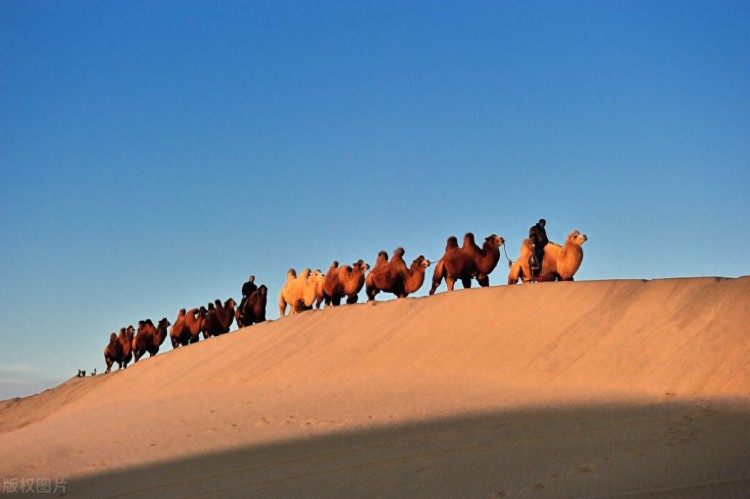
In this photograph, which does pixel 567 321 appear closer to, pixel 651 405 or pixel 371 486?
pixel 651 405

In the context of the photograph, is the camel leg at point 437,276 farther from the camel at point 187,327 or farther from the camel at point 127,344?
the camel at point 127,344

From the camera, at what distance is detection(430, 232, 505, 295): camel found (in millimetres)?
22266

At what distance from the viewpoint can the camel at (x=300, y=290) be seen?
27141 mm

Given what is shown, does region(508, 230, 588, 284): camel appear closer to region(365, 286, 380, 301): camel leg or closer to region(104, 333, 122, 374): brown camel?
region(365, 286, 380, 301): camel leg

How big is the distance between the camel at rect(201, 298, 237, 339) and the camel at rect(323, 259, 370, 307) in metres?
4.81

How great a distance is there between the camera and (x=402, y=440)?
39.2 feet

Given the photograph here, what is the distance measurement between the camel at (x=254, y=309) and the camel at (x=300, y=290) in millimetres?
651

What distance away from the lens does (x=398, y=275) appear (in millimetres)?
24078

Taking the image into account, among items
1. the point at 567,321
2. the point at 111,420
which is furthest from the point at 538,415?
the point at 111,420

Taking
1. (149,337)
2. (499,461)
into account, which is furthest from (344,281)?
(499,461)

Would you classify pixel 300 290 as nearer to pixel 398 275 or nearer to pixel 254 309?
pixel 254 309

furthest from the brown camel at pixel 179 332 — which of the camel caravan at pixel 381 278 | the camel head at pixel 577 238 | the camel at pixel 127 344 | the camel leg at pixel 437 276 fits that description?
the camel head at pixel 577 238

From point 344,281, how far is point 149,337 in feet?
37.8

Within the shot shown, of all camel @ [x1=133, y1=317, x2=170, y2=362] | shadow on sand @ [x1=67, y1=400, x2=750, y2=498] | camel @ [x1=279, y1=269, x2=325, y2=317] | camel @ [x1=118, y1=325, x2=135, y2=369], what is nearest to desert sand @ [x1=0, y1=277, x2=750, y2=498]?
shadow on sand @ [x1=67, y1=400, x2=750, y2=498]
